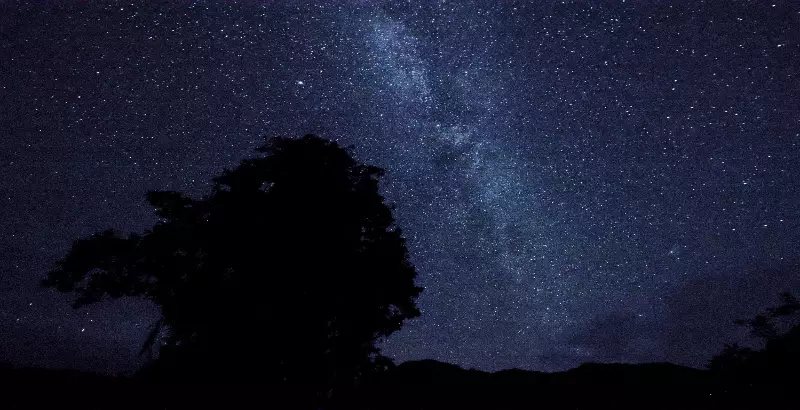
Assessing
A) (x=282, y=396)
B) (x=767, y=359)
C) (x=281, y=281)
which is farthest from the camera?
(x=767, y=359)

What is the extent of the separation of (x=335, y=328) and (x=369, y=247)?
3070mm

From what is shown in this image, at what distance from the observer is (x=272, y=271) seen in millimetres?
17266

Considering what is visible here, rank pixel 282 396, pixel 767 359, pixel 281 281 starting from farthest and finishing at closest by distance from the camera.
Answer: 1. pixel 767 359
2. pixel 281 281
3. pixel 282 396

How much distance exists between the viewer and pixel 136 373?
17922 millimetres

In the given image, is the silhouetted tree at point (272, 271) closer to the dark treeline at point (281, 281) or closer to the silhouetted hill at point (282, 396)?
the dark treeline at point (281, 281)

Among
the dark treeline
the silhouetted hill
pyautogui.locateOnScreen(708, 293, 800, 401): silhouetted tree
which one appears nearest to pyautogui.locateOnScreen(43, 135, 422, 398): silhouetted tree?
the dark treeline

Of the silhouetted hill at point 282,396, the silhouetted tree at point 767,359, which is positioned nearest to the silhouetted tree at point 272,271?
the silhouetted hill at point 282,396

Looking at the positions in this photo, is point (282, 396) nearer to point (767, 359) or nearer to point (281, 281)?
point (281, 281)

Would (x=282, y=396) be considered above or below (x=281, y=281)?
below

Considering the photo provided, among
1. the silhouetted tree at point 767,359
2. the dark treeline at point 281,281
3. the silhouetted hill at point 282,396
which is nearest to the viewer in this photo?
the silhouetted hill at point 282,396

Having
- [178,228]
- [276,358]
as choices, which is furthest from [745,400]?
[178,228]

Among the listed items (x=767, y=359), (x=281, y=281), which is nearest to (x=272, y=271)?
(x=281, y=281)

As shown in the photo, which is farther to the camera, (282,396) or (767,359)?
(767,359)

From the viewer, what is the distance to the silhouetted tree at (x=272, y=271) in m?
16.7
